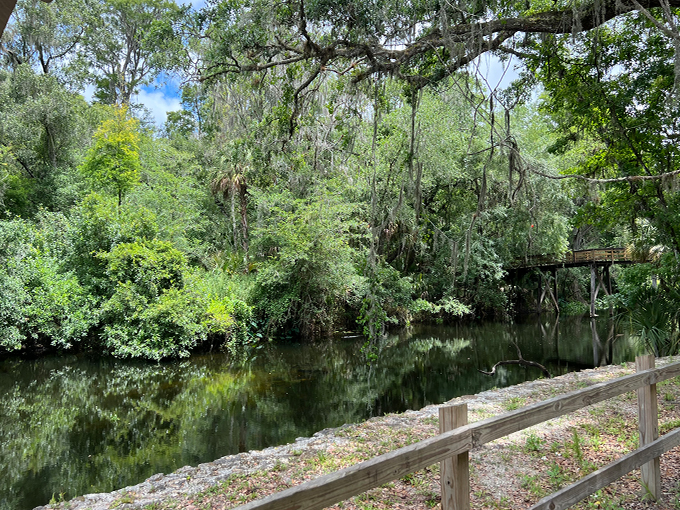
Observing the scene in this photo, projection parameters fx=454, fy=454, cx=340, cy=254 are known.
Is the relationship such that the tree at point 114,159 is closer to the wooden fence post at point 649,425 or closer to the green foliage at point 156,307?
the green foliage at point 156,307

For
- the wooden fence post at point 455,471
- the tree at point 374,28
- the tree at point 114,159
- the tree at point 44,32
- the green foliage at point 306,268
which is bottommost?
the wooden fence post at point 455,471

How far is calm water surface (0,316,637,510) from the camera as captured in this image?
7.41 meters

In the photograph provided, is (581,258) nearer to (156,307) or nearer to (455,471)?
(156,307)

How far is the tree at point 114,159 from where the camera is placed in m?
23.6

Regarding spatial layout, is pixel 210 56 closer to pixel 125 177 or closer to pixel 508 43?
pixel 508 43

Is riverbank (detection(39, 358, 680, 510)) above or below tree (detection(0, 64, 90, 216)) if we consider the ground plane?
below

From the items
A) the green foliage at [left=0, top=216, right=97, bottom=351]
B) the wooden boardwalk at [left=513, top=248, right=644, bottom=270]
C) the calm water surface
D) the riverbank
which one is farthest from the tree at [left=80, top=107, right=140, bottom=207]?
the wooden boardwalk at [left=513, top=248, right=644, bottom=270]

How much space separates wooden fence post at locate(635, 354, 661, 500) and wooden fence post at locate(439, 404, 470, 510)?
1895 mm

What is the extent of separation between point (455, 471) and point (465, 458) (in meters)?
0.08

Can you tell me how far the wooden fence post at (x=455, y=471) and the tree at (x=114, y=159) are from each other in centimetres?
2441

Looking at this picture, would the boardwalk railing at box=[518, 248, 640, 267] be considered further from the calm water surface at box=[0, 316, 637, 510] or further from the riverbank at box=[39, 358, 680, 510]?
the riverbank at box=[39, 358, 680, 510]

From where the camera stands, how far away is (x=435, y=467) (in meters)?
4.70

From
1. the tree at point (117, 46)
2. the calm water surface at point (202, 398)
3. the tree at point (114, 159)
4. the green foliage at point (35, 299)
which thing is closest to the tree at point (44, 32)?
the tree at point (117, 46)

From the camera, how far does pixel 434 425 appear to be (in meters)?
6.60
